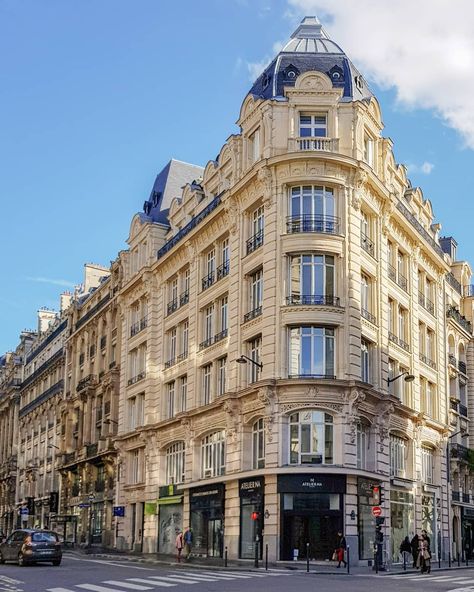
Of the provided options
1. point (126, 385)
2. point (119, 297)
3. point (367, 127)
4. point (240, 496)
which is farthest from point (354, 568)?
point (119, 297)

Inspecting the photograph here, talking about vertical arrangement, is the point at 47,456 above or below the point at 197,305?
below

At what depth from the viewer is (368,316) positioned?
137 feet

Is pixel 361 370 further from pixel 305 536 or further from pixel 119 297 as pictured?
pixel 119 297

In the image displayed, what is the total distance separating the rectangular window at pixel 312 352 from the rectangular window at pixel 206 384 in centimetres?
825

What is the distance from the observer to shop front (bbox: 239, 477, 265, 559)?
124 ft

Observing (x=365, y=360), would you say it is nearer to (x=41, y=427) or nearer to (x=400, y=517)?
(x=400, y=517)

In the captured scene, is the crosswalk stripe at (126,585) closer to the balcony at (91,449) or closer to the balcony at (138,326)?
the balcony at (138,326)

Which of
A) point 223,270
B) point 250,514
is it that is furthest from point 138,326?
point 250,514

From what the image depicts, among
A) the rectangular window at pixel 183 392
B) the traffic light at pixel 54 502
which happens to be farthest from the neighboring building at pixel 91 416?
the rectangular window at pixel 183 392

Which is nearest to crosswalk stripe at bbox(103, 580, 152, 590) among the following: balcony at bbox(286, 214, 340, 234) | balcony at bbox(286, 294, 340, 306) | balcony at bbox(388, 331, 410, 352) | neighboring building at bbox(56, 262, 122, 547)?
balcony at bbox(286, 294, 340, 306)

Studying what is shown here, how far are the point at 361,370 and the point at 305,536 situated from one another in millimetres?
7966

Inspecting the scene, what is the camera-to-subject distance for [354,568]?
3522 centimetres

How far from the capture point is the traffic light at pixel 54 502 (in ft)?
220

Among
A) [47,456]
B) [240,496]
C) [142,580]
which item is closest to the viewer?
[142,580]
